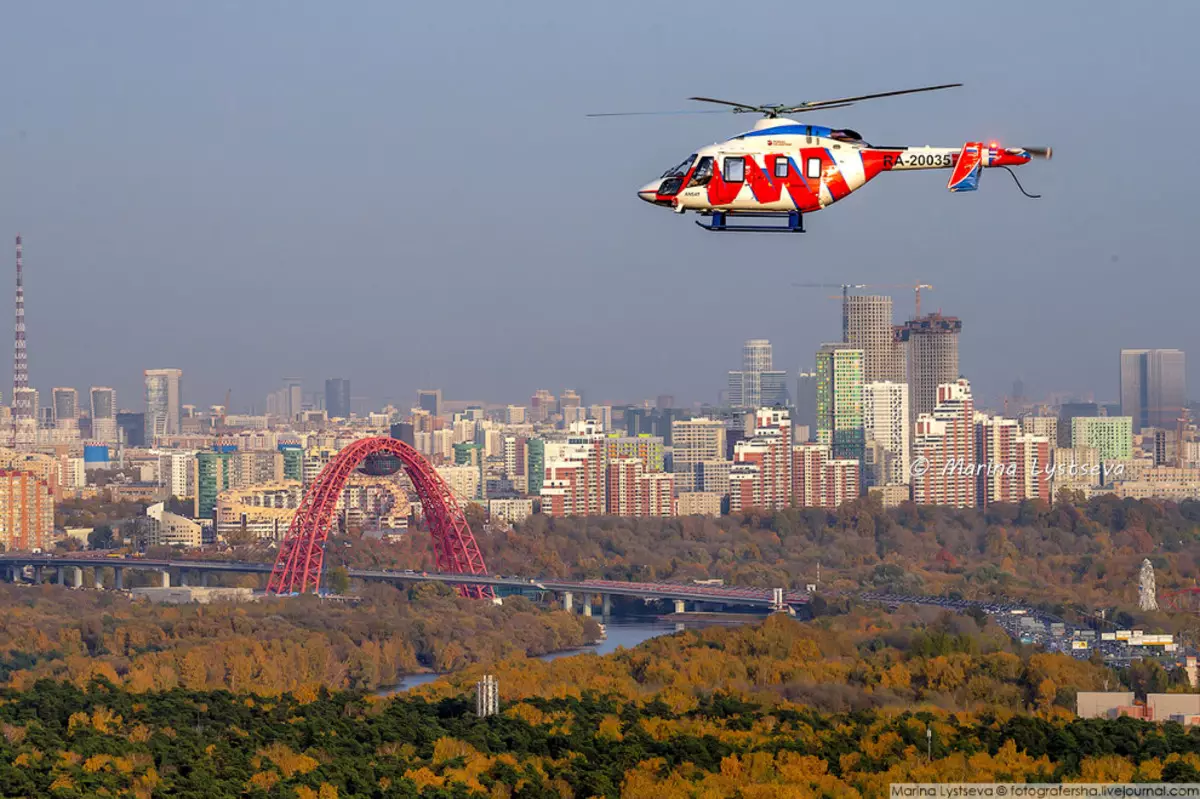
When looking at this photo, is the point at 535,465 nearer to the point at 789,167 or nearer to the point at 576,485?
the point at 576,485

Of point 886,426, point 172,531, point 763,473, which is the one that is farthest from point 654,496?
point 886,426

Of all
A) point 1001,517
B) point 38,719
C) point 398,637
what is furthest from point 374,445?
point 38,719

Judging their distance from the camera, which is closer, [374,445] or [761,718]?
[761,718]

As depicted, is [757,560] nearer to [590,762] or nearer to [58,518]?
[58,518]

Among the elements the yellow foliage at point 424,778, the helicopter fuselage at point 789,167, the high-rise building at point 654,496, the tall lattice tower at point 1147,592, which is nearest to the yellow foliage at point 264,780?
the yellow foliage at point 424,778

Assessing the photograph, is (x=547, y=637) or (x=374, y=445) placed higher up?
(x=374, y=445)

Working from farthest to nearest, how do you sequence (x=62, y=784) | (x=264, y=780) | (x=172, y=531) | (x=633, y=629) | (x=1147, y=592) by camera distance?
(x=172, y=531) < (x=633, y=629) < (x=1147, y=592) < (x=264, y=780) < (x=62, y=784)

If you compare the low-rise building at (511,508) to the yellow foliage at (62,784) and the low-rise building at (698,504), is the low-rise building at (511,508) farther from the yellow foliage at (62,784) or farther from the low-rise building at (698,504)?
the yellow foliage at (62,784)
